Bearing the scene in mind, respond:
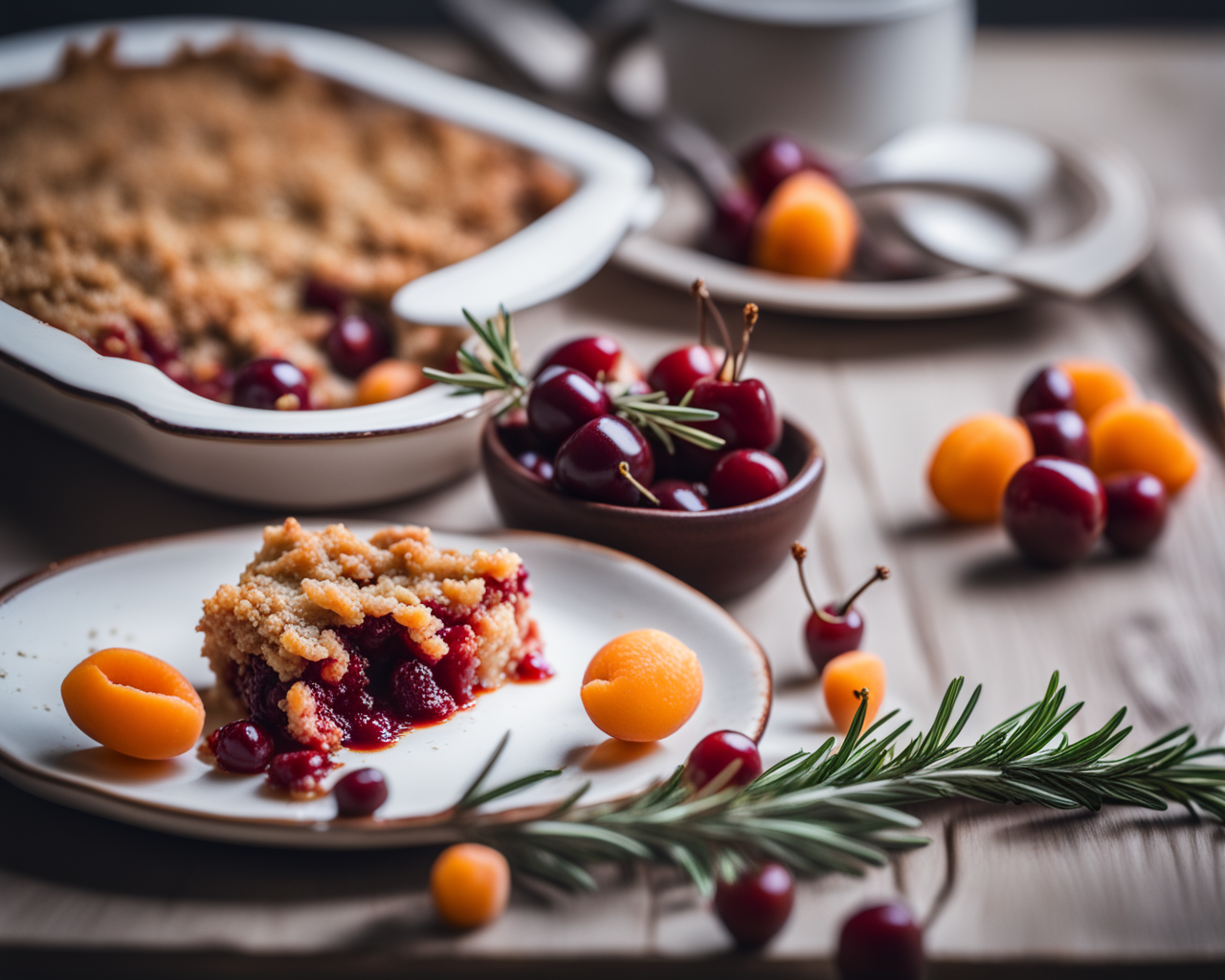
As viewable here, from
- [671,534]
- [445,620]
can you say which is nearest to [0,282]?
[445,620]

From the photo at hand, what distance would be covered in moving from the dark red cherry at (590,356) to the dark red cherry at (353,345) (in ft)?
0.87

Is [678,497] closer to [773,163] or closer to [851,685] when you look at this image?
[851,685]

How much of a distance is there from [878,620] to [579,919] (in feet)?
1.46

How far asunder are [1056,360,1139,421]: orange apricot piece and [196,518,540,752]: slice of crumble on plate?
75 cm

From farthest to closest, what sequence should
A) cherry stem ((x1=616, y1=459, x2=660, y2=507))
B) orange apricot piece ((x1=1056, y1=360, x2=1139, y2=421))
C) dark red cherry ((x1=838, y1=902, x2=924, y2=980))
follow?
1. orange apricot piece ((x1=1056, y1=360, x2=1139, y2=421))
2. cherry stem ((x1=616, y1=459, x2=660, y2=507))
3. dark red cherry ((x1=838, y1=902, x2=924, y2=980))

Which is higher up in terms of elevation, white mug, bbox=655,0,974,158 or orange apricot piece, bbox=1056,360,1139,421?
white mug, bbox=655,0,974,158

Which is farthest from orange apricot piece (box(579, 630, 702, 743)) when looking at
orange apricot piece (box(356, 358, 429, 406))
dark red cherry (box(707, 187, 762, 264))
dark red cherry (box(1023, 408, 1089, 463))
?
dark red cherry (box(707, 187, 762, 264))

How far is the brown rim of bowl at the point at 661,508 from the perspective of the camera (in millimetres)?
1006

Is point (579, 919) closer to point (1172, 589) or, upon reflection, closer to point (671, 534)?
point (671, 534)

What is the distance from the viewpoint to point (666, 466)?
42.1 inches

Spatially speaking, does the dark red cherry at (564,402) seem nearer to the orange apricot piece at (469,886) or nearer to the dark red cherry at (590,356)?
the dark red cherry at (590,356)

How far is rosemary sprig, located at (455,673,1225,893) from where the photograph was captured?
2.57ft

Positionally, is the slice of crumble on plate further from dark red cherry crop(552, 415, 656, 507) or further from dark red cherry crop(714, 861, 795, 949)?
dark red cherry crop(714, 861, 795, 949)

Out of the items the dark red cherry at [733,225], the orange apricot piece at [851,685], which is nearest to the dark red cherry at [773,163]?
the dark red cherry at [733,225]
